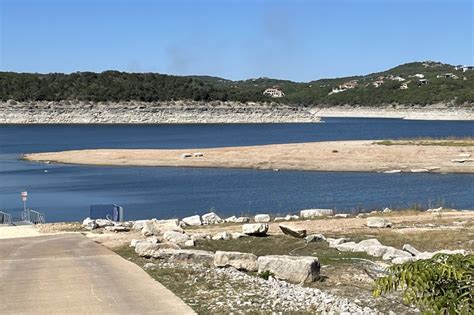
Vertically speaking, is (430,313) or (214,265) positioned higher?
(430,313)

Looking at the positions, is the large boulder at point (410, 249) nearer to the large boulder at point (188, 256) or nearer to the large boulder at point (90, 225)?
the large boulder at point (188, 256)

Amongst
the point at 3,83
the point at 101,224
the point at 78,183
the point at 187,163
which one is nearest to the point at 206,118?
the point at 3,83

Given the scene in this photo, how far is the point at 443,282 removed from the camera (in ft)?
19.7

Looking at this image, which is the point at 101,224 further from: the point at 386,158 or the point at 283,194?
the point at 386,158

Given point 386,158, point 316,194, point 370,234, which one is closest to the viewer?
point 370,234

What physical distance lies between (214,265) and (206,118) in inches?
7132

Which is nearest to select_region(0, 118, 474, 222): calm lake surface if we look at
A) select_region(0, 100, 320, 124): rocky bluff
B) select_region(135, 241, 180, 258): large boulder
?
select_region(135, 241, 180, 258): large boulder

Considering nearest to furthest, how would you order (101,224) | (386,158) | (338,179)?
(101,224)
(338,179)
(386,158)

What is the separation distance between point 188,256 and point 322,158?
154 feet

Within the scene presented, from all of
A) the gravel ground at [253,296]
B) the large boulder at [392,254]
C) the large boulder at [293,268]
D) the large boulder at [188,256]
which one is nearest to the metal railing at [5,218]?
the large boulder at [188,256]

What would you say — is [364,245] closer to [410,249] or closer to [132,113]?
[410,249]

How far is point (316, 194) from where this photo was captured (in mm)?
41812

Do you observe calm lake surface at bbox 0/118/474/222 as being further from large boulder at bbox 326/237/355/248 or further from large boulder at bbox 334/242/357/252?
large boulder at bbox 334/242/357/252

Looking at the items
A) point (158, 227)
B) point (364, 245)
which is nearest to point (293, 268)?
Result: point (364, 245)
